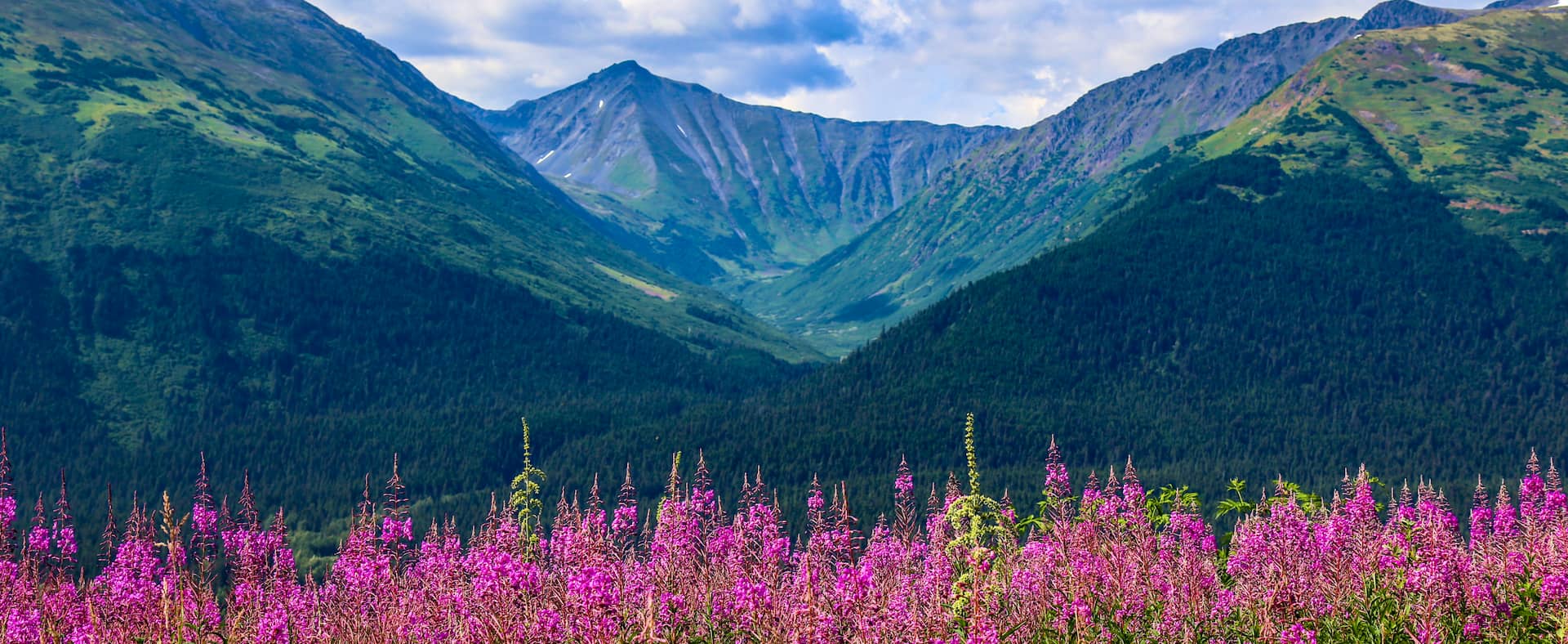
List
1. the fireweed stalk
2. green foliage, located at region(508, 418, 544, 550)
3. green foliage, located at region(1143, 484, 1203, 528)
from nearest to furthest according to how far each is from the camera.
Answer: the fireweed stalk
green foliage, located at region(508, 418, 544, 550)
green foliage, located at region(1143, 484, 1203, 528)

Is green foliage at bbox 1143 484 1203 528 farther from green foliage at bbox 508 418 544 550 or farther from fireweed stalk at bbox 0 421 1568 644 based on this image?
green foliage at bbox 508 418 544 550

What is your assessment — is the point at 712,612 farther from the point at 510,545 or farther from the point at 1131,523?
the point at 1131,523

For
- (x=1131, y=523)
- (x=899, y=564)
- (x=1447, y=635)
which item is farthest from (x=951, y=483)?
(x=1447, y=635)

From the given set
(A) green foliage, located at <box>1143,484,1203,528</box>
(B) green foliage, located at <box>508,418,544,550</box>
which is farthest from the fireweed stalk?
(A) green foliage, located at <box>1143,484,1203,528</box>

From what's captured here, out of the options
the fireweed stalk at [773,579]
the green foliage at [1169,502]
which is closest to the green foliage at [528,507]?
the fireweed stalk at [773,579]

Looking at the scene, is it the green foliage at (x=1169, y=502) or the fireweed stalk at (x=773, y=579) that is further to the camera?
the green foliage at (x=1169, y=502)

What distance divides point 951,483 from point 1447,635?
9492mm

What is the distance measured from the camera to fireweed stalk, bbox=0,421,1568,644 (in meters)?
17.3

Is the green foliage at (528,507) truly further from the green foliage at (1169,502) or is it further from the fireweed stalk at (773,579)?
the green foliage at (1169,502)

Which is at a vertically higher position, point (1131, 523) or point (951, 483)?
point (951, 483)

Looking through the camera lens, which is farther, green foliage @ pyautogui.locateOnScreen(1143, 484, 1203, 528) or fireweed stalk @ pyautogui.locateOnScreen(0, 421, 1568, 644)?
green foliage @ pyautogui.locateOnScreen(1143, 484, 1203, 528)

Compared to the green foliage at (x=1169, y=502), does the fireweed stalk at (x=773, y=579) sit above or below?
above

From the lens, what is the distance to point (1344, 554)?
24.1m

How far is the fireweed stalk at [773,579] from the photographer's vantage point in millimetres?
17266
